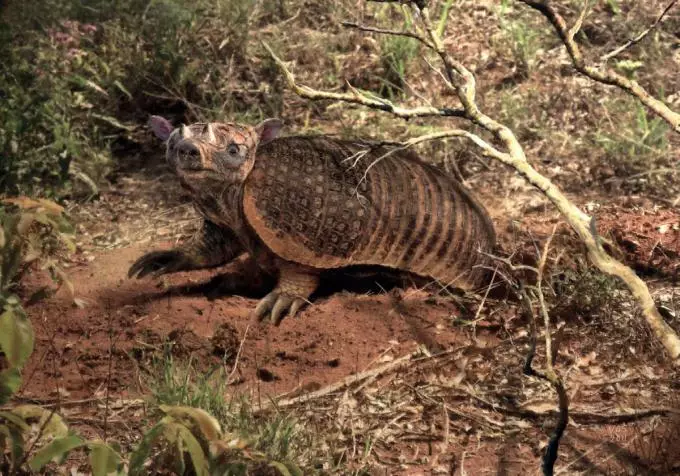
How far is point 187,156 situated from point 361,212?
81 cm

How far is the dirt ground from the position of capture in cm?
364

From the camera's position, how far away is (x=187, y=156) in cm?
426

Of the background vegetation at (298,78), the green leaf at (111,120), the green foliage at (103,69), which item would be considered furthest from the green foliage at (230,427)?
the green leaf at (111,120)

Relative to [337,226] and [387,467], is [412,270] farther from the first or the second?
[387,467]

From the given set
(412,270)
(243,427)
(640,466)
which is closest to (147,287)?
(412,270)

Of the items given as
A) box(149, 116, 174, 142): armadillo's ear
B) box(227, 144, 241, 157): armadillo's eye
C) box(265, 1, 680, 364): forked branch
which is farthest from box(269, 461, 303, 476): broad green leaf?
box(149, 116, 174, 142): armadillo's ear

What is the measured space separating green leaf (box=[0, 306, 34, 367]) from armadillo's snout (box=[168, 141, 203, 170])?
5.33ft

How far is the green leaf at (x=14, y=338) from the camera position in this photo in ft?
8.68

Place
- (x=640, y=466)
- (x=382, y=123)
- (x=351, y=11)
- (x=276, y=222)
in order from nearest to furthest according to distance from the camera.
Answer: (x=640, y=466), (x=276, y=222), (x=382, y=123), (x=351, y=11)

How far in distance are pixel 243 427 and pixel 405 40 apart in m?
3.56

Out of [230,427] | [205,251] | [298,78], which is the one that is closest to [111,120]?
[298,78]

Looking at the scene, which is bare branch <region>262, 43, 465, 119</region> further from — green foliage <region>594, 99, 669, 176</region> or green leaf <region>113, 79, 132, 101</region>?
green leaf <region>113, 79, 132, 101</region>

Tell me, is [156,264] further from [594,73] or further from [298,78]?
[594,73]

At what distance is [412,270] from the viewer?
15.5ft
